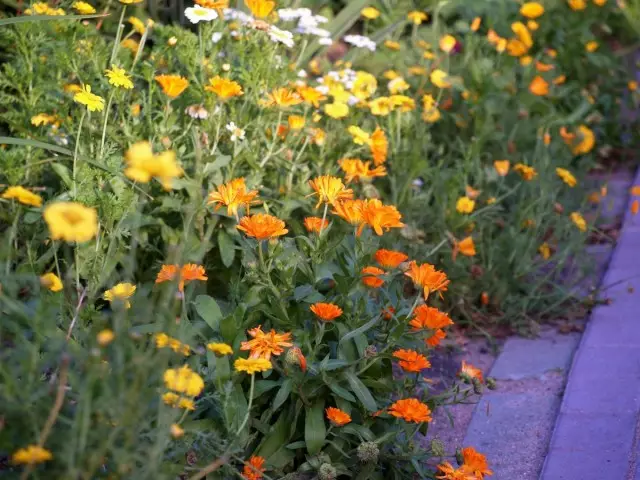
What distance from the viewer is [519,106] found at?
4062mm

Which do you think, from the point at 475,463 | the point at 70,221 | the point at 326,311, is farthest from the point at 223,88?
the point at 70,221

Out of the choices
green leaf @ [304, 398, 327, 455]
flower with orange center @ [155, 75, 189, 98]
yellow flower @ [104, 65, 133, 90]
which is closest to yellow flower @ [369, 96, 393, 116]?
flower with orange center @ [155, 75, 189, 98]

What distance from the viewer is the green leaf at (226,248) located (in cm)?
263

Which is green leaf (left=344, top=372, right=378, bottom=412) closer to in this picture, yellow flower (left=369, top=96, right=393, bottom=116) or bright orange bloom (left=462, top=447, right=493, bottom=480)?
bright orange bloom (left=462, top=447, right=493, bottom=480)

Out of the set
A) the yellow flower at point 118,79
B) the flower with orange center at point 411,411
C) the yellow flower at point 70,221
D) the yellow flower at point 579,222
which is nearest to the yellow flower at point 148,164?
the yellow flower at point 70,221

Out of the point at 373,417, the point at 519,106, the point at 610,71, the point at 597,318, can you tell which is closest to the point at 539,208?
the point at 597,318

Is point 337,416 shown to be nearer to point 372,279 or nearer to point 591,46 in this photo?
point 372,279

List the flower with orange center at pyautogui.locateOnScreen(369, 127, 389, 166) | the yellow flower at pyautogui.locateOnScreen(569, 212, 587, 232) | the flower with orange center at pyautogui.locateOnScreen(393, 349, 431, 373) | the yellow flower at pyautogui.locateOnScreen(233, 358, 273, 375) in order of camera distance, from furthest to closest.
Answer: the yellow flower at pyautogui.locateOnScreen(569, 212, 587, 232) < the flower with orange center at pyautogui.locateOnScreen(369, 127, 389, 166) < the flower with orange center at pyautogui.locateOnScreen(393, 349, 431, 373) < the yellow flower at pyautogui.locateOnScreen(233, 358, 273, 375)

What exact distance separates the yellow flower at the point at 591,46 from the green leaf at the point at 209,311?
3.00m

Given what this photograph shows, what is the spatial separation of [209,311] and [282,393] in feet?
0.85

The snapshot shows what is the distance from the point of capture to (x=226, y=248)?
105 inches

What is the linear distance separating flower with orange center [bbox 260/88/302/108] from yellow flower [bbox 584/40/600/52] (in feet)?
7.37

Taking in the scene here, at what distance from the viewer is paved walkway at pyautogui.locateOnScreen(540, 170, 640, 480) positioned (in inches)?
91.0

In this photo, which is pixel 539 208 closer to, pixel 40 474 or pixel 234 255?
pixel 234 255
